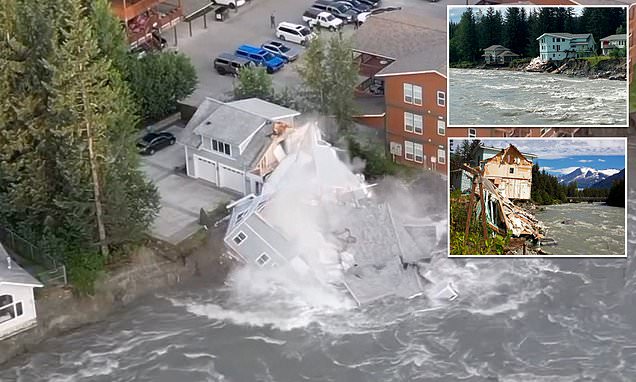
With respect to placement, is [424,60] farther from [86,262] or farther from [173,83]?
[86,262]

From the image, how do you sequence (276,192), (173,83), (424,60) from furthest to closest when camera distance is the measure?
1. (173,83)
2. (424,60)
3. (276,192)

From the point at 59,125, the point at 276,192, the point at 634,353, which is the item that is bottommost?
the point at 634,353

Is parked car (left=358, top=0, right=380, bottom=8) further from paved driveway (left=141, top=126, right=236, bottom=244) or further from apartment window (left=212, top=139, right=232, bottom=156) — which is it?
apartment window (left=212, top=139, right=232, bottom=156)

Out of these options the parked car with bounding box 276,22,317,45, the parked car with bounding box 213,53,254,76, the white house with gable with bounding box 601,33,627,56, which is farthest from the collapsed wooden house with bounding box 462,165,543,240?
the parked car with bounding box 276,22,317,45

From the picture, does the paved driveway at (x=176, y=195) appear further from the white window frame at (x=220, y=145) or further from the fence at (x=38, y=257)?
the fence at (x=38, y=257)

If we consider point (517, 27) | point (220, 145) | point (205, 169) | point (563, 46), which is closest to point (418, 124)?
point (220, 145)

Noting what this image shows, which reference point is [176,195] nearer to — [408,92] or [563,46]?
[408,92]

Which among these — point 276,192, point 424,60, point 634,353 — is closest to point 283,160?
point 276,192
